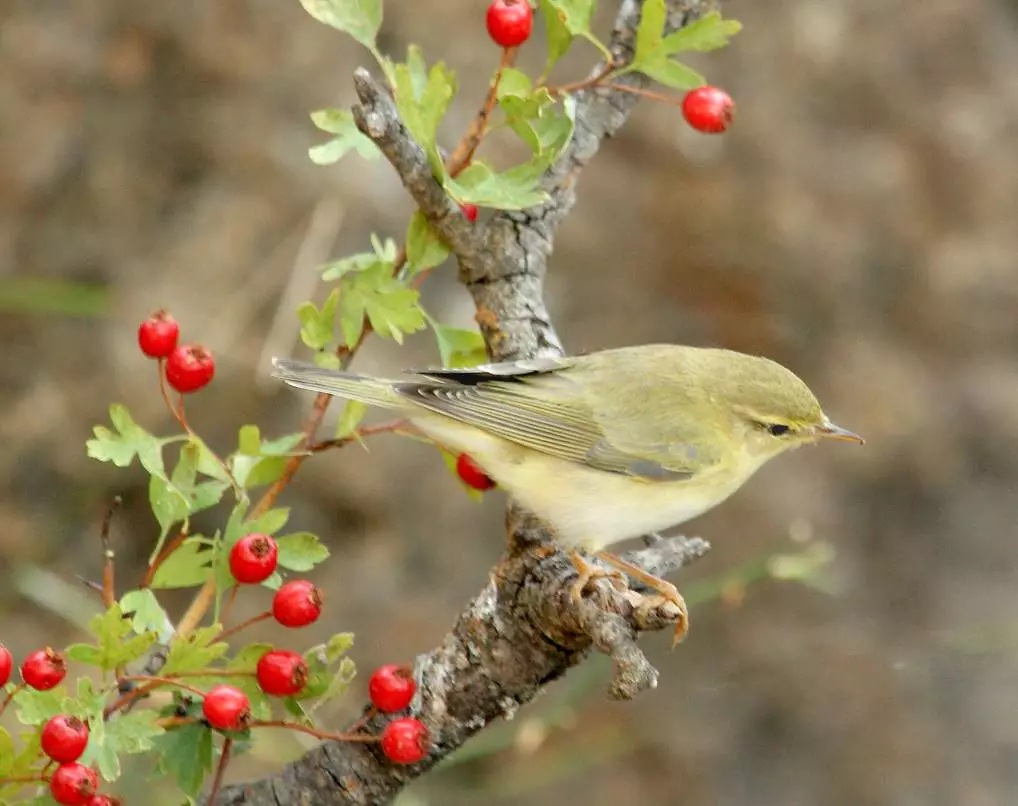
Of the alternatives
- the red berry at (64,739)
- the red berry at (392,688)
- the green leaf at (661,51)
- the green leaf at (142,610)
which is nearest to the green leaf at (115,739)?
the red berry at (64,739)

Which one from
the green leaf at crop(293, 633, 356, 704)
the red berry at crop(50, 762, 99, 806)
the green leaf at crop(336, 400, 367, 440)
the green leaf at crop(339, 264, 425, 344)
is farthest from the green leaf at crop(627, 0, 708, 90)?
the red berry at crop(50, 762, 99, 806)

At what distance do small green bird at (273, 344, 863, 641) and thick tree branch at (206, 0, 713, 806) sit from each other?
0.14 metres

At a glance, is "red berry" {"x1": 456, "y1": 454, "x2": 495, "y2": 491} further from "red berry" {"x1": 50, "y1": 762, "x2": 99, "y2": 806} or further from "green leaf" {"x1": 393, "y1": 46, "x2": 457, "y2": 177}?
"red berry" {"x1": 50, "y1": 762, "x2": 99, "y2": 806}

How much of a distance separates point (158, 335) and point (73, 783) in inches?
29.8

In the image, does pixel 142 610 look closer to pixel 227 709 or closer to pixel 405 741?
pixel 227 709

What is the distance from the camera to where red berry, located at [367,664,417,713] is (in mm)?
2133

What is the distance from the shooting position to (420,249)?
2406mm

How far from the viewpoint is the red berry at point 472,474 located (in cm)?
268

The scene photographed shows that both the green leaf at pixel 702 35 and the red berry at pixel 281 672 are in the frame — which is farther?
the green leaf at pixel 702 35

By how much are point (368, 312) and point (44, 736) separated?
2.90 ft

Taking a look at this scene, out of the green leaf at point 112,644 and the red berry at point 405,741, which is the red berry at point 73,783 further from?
the red berry at point 405,741

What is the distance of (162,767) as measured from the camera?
2082 millimetres

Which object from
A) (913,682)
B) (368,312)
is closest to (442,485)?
(913,682)

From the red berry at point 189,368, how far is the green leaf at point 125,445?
13 cm
